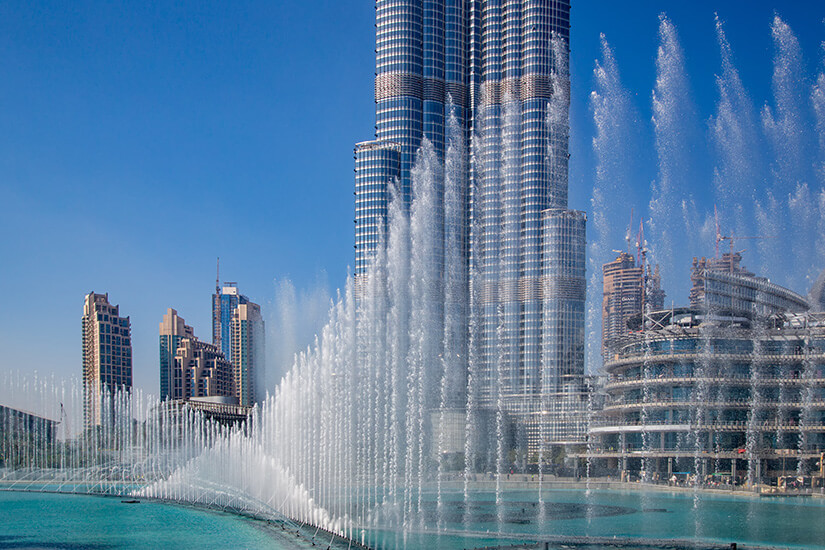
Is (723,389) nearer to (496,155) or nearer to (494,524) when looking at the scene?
(494,524)

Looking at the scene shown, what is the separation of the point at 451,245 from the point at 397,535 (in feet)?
346

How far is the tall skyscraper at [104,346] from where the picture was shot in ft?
583

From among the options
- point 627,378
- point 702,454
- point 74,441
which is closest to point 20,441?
point 74,441

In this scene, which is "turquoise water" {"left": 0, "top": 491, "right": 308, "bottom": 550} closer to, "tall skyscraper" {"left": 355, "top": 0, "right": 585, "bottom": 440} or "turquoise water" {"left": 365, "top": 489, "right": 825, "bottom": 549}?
"turquoise water" {"left": 365, "top": 489, "right": 825, "bottom": 549}

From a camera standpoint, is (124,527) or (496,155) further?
(496,155)

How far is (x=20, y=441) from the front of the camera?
126750 millimetres

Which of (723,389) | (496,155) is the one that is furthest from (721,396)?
(496,155)

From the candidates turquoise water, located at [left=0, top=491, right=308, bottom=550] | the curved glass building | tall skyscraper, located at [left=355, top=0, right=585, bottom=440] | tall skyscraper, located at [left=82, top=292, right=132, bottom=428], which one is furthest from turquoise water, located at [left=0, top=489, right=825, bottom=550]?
tall skyscraper, located at [left=82, top=292, right=132, bottom=428]

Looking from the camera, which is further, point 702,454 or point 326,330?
point 702,454

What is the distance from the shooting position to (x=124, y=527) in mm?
59438

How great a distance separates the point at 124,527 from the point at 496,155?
11012cm

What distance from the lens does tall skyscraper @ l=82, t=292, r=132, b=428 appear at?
17775 cm

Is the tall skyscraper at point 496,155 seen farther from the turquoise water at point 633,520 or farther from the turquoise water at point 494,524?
the turquoise water at point 494,524

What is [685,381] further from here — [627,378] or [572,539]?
[572,539]
